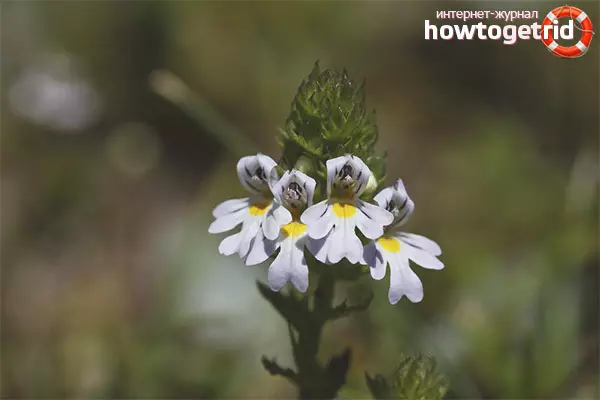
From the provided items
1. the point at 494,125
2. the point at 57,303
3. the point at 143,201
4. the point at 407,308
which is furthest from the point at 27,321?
the point at 494,125

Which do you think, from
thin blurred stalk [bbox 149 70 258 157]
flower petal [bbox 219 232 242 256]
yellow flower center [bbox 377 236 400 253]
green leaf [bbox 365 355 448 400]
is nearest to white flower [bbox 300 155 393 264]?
yellow flower center [bbox 377 236 400 253]

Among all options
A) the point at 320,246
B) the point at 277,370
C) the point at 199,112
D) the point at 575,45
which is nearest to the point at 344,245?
the point at 320,246

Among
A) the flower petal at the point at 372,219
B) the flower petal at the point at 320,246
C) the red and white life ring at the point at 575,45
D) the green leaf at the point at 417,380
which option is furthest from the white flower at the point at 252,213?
the red and white life ring at the point at 575,45

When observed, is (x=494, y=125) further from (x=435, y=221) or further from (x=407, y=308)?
(x=407, y=308)

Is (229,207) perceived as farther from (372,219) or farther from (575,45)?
(575,45)

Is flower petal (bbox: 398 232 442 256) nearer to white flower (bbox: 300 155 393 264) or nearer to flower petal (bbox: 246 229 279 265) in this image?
white flower (bbox: 300 155 393 264)
